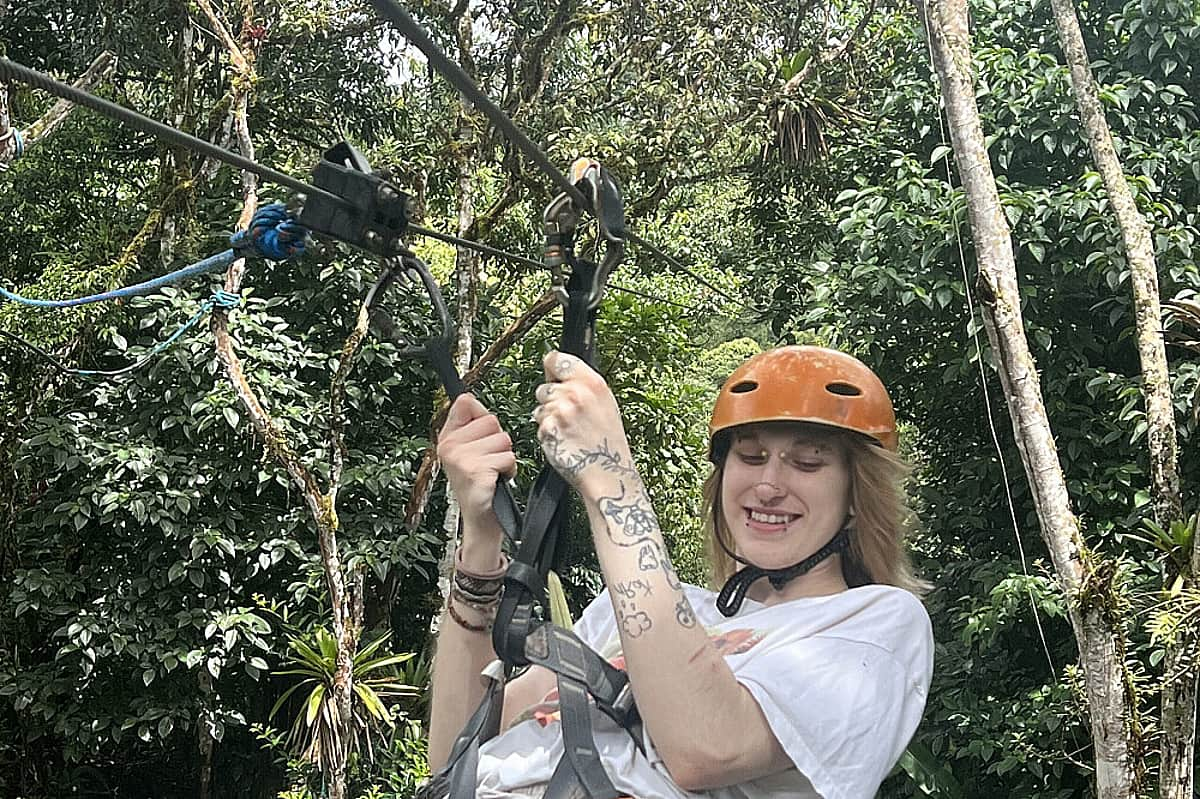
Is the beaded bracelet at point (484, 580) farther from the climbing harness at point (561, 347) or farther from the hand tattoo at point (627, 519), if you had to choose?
the hand tattoo at point (627, 519)

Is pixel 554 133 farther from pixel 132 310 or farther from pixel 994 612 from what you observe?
pixel 994 612

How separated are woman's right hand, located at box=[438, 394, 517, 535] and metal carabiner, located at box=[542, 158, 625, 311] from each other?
0.72 feet

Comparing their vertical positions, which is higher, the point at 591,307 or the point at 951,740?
the point at 591,307

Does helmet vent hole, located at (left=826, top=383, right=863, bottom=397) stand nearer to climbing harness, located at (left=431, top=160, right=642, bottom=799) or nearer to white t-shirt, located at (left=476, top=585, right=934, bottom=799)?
white t-shirt, located at (left=476, top=585, right=934, bottom=799)

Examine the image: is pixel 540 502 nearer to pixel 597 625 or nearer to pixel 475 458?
pixel 475 458

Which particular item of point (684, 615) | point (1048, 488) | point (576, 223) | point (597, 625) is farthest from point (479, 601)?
point (1048, 488)

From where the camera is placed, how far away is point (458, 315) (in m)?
6.12

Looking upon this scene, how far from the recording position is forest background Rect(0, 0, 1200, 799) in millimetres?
5293

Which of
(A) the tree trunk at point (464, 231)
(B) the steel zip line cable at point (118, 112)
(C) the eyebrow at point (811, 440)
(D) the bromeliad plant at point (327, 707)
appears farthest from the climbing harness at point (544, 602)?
(A) the tree trunk at point (464, 231)

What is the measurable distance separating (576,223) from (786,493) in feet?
1.61

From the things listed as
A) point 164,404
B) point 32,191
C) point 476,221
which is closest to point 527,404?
point 476,221

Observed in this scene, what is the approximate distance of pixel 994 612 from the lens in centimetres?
498

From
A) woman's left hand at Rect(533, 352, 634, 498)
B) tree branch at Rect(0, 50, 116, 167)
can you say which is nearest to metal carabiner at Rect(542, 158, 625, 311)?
woman's left hand at Rect(533, 352, 634, 498)

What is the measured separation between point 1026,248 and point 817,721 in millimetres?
4323
